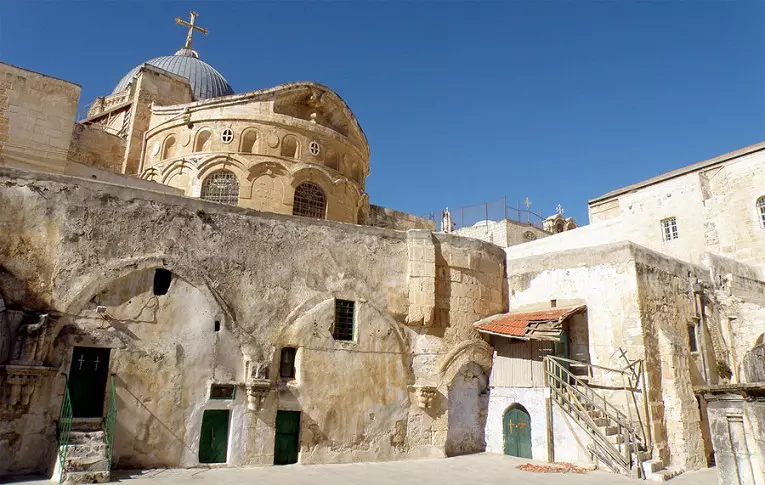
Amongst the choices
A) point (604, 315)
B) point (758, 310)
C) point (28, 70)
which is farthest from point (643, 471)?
point (28, 70)

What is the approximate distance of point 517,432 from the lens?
518 inches

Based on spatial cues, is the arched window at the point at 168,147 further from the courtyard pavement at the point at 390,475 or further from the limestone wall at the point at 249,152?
the courtyard pavement at the point at 390,475

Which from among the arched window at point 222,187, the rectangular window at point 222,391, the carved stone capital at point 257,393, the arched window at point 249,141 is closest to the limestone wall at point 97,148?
the arched window at point 222,187

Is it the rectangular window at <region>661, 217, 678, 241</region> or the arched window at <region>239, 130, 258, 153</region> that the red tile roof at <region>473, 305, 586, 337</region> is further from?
the arched window at <region>239, 130, 258, 153</region>

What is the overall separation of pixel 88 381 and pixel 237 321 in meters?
2.95

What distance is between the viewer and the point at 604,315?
12.8m

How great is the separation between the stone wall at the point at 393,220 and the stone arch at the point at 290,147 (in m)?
4.65

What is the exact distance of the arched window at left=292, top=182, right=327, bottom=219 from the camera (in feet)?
57.9

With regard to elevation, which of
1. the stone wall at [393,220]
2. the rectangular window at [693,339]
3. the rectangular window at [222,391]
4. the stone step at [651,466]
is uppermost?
the stone wall at [393,220]

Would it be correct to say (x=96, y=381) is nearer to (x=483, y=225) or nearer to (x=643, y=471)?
(x=643, y=471)

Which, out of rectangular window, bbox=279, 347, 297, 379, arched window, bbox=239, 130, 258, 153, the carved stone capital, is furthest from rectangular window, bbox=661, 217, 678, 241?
the carved stone capital

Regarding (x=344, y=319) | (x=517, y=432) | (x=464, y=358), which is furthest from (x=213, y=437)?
(x=517, y=432)

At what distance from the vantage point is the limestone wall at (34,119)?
1356cm

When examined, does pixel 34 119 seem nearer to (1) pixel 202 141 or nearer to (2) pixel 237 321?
(1) pixel 202 141
